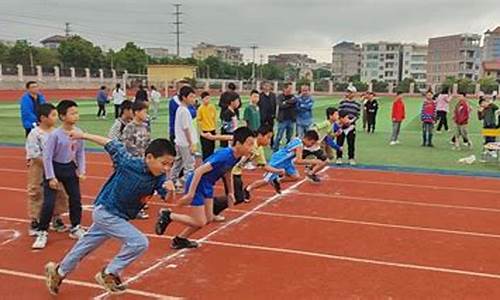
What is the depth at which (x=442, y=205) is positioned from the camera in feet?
28.6

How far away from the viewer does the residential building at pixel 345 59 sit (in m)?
167

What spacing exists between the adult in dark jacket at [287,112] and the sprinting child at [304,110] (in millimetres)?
149

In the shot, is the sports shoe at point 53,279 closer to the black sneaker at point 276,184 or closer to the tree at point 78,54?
the black sneaker at point 276,184

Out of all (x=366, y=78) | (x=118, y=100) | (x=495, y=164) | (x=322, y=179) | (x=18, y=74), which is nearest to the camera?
(x=322, y=179)

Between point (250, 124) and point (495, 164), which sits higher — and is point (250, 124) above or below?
above

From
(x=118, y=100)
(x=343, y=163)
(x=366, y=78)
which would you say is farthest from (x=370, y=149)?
(x=366, y=78)

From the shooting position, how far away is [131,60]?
79750mm

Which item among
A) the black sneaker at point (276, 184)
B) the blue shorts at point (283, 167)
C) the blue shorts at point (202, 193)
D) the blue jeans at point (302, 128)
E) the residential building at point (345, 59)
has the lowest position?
the black sneaker at point (276, 184)

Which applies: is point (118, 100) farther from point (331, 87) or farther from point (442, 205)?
point (331, 87)

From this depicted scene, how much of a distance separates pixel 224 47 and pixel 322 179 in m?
180

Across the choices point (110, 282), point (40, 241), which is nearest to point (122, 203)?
point (110, 282)

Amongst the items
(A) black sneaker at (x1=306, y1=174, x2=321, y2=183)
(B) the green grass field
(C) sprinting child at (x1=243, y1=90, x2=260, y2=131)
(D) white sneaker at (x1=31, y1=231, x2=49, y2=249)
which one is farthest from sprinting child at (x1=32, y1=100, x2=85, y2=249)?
(B) the green grass field

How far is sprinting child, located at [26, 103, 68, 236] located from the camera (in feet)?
21.1

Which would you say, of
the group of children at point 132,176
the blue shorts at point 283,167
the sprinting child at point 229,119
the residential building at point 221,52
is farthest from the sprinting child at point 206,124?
the residential building at point 221,52
